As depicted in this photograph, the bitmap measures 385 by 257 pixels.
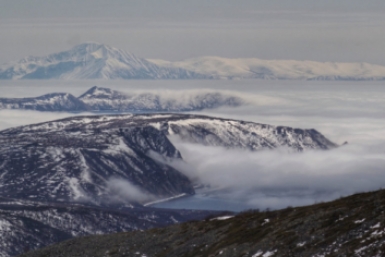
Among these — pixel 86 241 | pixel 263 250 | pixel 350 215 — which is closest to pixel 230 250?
pixel 263 250

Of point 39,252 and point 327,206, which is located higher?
point 327,206

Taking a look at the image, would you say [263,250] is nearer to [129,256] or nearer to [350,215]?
[350,215]

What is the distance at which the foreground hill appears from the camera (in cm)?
7875

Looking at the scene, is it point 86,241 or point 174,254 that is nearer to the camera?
point 174,254

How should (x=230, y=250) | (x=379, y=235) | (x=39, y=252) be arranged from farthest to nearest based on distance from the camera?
(x=39, y=252), (x=230, y=250), (x=379, y=235)

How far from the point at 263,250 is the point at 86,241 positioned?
52.4 meters

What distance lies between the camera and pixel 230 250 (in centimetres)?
9338

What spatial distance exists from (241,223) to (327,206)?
13148 millimetres

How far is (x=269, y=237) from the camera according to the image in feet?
304

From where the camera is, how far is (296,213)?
10794 centimetres

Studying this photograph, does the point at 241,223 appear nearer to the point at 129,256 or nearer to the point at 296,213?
the point at 296,213

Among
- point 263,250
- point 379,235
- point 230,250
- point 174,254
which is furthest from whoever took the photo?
point 174,254

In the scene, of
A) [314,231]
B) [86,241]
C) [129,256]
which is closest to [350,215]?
[314,231]

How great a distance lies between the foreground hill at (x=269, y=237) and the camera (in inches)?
3100
